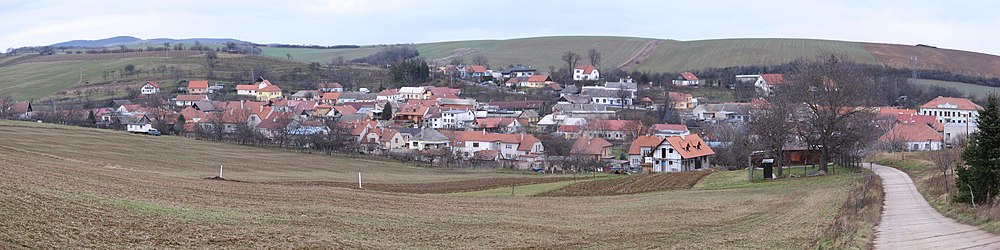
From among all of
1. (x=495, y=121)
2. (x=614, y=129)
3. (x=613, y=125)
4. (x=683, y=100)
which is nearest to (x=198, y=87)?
(x=495, y=121)

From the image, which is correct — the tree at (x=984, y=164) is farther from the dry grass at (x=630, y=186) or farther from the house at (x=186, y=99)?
the house at (x=186, y=99)

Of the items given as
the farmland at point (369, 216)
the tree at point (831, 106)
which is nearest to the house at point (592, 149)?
the tree at point (831, 106)

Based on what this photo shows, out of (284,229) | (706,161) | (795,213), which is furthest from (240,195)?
(706,161)

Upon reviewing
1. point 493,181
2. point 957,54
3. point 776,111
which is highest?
point 957,54

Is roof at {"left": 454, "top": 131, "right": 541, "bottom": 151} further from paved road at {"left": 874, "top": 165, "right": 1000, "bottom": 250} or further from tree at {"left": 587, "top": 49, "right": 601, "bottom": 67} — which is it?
tree at {"left": 587, "top": 49, "right": 601, "bottom": 67}

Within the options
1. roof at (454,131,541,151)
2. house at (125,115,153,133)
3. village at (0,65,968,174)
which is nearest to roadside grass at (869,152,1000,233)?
village at (0,65,968,174)

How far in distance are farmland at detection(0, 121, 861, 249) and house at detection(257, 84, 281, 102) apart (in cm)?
11099

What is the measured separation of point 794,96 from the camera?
48938 mm

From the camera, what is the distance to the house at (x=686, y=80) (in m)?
150

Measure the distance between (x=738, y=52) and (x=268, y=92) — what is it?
307 feet

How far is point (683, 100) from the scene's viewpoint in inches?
5123

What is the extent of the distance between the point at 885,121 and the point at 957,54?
249ft

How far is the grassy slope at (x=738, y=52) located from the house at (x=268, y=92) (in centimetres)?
7301

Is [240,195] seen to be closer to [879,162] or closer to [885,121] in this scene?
[879,162]
